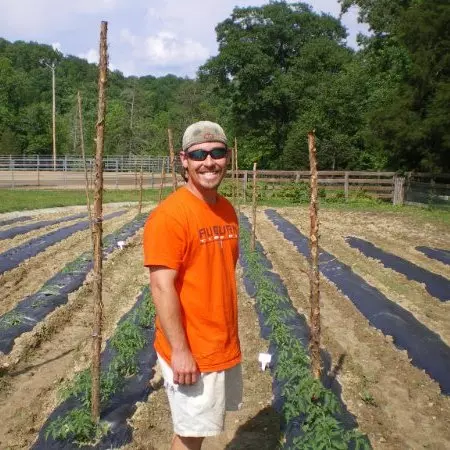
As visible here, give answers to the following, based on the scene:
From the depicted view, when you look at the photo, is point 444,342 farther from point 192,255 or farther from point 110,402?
point 192,255

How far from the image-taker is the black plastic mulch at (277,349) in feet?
12.2

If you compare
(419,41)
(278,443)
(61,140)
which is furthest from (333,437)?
(61,140)

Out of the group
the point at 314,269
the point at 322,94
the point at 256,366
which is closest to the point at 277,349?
the point at 256,366

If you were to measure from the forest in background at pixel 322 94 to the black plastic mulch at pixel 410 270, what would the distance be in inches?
389

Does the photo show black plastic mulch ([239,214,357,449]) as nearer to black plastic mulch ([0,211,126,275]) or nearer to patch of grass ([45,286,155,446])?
patch of grass ([45,286,155,446])

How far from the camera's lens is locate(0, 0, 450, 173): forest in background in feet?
68.4

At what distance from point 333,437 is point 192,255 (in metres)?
1.87

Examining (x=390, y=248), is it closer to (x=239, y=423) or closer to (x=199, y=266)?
(x=239, y=423)

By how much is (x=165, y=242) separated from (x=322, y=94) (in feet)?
98.5

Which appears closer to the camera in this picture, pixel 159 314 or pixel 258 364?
pixel 159 314

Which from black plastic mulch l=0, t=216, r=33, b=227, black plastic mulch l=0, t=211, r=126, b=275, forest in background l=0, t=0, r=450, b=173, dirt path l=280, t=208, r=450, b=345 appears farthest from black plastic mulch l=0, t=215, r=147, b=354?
forest in background l=0, t=0, r=450, b=173

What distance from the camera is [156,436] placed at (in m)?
3.76

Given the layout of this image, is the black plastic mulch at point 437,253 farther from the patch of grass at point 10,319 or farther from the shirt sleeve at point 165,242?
the shirt sleeve at point 165,242

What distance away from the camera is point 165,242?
7.30 feet
